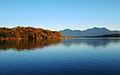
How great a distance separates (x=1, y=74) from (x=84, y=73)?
677 inches

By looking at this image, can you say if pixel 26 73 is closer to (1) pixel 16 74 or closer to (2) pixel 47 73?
(1) pixel 16 74

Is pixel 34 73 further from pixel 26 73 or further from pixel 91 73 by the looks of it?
pixel 91 73

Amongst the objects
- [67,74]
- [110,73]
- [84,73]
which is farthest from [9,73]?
[110,73]

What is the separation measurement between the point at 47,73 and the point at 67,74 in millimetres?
4423

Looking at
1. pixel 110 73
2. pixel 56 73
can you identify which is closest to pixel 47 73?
pixel 56 73

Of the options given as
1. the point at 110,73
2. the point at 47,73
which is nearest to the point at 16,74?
the point at 47,73

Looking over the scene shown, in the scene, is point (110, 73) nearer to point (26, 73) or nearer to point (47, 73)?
point (47, 73)

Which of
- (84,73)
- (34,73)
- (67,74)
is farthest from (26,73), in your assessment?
(84,73)

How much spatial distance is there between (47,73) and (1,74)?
944 centimetres

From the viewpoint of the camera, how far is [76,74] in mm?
36656

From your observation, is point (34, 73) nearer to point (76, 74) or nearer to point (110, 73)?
point (76, 74)

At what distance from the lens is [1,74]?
120 feet

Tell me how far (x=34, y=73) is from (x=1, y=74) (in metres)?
6.70

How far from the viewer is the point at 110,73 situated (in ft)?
123
